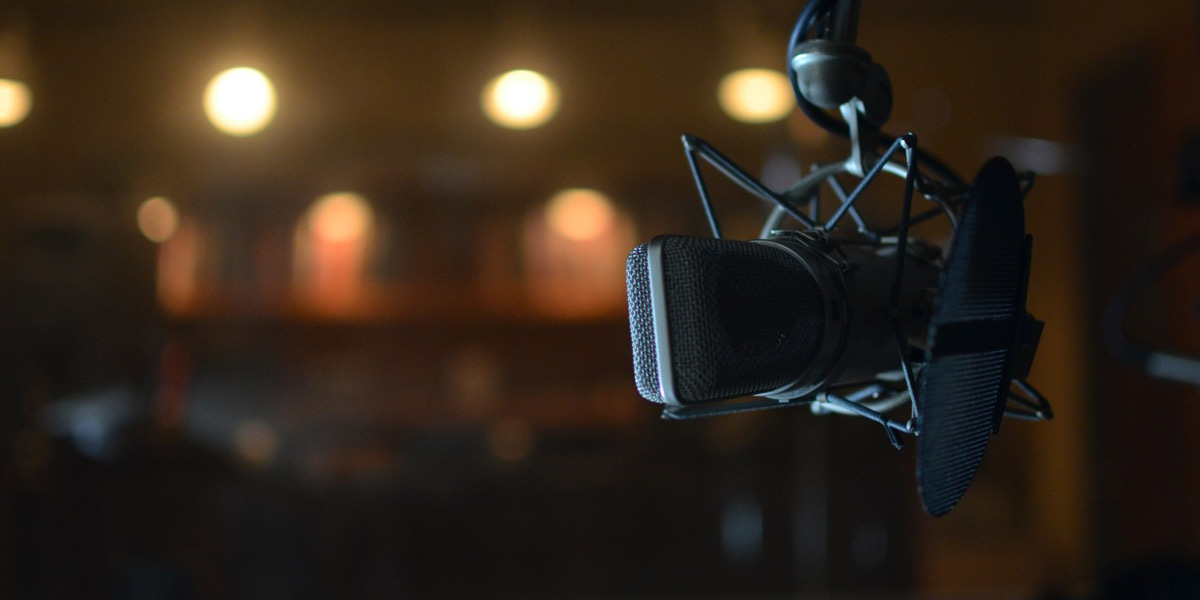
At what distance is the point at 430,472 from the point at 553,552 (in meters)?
0.47

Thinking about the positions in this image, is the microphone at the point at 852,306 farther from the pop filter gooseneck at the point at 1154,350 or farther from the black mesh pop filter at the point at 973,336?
the pop filter gooseneck at the point at 1154,350

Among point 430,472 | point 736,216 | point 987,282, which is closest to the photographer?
point 987,282

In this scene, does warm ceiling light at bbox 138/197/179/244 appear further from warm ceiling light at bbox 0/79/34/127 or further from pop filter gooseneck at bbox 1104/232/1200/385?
pop filter gooseneck at bbox 1104/232/1200/385

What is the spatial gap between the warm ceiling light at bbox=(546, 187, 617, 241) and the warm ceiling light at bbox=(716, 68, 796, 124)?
19.9 inches

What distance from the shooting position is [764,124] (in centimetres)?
270

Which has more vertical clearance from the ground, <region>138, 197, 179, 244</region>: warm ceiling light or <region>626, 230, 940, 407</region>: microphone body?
<region>138, 197, 179, 244</region>: warm ceiling light

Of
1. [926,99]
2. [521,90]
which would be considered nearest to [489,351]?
[521,90]

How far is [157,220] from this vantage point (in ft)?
8.75

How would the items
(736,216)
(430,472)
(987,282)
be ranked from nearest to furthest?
(987,282) → (736,216) → (430,472)

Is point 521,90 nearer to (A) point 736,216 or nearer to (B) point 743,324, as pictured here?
(A) point 736,216

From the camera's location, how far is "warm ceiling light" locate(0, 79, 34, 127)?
104 inches

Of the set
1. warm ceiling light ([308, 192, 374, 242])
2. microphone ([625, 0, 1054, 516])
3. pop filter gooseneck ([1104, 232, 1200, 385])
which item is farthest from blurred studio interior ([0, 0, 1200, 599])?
microphone ([625, 0, 1054, 516])

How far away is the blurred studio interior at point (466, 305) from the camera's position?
8.63ft

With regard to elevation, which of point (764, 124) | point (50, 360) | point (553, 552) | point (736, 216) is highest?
point (764, 124)
